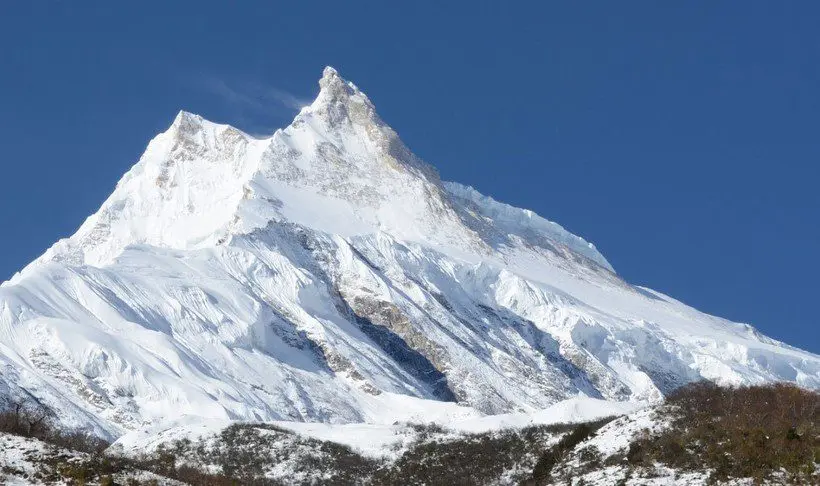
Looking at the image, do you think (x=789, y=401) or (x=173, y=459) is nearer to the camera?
(x=789, y=401)

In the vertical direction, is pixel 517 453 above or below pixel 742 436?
below

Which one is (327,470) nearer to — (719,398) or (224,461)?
(224,461)

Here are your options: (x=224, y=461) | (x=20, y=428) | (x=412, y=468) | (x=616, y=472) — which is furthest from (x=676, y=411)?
(x=20, y=428)

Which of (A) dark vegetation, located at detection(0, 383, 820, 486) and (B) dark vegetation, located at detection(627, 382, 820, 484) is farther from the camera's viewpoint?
(B) dark vegetation, located at detection(627, 382, 820, 484)

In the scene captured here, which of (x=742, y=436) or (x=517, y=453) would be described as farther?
(x=517, y=453)

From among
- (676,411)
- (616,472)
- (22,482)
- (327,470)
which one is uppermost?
(676,411)

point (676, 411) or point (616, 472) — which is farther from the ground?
point (676, 411)

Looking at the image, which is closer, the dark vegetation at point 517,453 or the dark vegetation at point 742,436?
the dark vegetation at point 517,453

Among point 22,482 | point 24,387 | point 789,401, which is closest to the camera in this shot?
point 22,482
